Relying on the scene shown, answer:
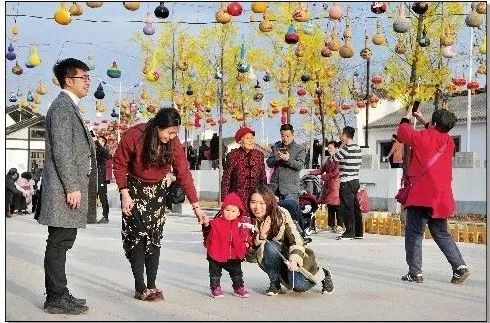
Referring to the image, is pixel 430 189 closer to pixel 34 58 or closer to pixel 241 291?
pixel 241 291

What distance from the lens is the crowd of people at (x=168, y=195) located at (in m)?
6.23

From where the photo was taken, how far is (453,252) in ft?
27.1

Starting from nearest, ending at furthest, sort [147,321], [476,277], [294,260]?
[147,321], [294,260], [476,277]

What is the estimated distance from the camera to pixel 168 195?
24.7 ft

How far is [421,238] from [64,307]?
345 centimetres

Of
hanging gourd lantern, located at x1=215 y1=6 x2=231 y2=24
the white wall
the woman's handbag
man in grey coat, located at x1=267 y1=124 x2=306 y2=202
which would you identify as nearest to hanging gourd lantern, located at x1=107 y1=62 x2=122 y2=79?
hanging gourd lantern, located at x1=215 y1=6 x2=231 y2=24

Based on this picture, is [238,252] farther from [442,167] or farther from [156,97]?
[156,97]

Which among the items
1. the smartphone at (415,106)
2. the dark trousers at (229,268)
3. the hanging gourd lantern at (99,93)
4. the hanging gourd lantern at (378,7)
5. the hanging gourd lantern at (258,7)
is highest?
the hanging gourd lantern at (378,7)

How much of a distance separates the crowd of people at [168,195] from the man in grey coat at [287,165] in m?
1.39

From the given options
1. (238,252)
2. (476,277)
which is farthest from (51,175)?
(476,277)

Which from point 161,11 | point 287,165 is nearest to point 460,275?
point 287,165

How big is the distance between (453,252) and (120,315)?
3357 mm

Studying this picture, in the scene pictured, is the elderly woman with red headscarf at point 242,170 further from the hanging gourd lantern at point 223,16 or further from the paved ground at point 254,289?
the hanging gourd lantern at point 223,16

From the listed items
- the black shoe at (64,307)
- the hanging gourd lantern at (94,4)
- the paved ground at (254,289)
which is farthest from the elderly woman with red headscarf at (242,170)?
the hanging gourd lantern at (94,4)
